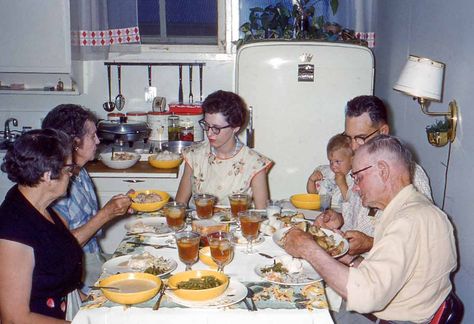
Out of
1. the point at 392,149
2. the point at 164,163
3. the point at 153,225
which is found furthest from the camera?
the point at 164,163

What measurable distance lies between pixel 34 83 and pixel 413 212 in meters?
3.51

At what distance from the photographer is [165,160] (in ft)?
12.6

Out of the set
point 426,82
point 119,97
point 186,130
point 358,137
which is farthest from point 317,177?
point 119,97

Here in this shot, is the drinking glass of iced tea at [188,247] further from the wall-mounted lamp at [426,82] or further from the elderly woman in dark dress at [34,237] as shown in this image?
the wall-mounted lamp at [426,82]

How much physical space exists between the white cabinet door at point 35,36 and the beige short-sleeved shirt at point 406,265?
2970 mm

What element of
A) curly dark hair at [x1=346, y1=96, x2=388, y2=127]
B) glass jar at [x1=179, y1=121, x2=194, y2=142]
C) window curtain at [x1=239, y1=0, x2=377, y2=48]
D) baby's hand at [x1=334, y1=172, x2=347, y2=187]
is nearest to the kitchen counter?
glass jar at [x1=179, y1=121, x2=194, y2=142]

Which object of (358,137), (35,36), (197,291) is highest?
(35,36)

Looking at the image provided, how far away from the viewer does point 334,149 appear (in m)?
2.94

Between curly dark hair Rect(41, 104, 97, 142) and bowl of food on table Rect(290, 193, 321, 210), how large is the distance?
1093 mm

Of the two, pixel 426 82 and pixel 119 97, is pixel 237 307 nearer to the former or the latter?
pixel 426 82

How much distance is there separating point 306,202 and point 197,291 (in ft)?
3.92

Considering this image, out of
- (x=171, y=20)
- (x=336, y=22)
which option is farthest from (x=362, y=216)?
(x=171, y=20)

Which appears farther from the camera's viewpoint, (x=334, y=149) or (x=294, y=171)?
(x=294, y=171)

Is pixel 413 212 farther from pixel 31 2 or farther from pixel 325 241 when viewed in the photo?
pixel 31 2
